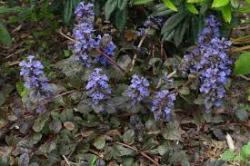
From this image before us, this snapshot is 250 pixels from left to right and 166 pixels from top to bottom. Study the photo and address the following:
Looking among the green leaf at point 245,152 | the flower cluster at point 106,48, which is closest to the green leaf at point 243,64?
the green leaf at point 245,152

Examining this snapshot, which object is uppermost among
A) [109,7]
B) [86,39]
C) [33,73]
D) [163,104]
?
[109,7]

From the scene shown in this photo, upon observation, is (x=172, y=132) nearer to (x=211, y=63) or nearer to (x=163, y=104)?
(x=163, y=104)

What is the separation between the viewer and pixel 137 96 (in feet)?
9.20

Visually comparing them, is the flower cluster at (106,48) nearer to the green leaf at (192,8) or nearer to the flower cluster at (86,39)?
the flower cluster at (86,39)

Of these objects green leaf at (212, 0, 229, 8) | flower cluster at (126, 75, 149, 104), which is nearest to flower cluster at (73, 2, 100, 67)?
flower cluster at (126, 75, 149, 104)

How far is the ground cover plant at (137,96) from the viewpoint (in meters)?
2.80

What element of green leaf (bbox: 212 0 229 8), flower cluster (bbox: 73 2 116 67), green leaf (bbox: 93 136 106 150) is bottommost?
green leaf (bbox: 93 136 106 150)

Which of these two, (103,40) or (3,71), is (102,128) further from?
(3,71)

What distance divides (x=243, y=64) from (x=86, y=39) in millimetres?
886

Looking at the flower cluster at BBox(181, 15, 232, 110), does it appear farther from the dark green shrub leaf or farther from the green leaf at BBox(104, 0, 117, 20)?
the dark green shrub leaf

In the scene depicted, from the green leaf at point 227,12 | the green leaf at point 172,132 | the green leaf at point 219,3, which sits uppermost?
the green leaf at point 219,3

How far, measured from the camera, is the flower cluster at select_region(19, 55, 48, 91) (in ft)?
8.70

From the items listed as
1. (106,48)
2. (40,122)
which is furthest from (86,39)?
(40,122)

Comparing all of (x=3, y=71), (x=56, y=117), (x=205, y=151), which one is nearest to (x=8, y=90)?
(x=3, y=71)
